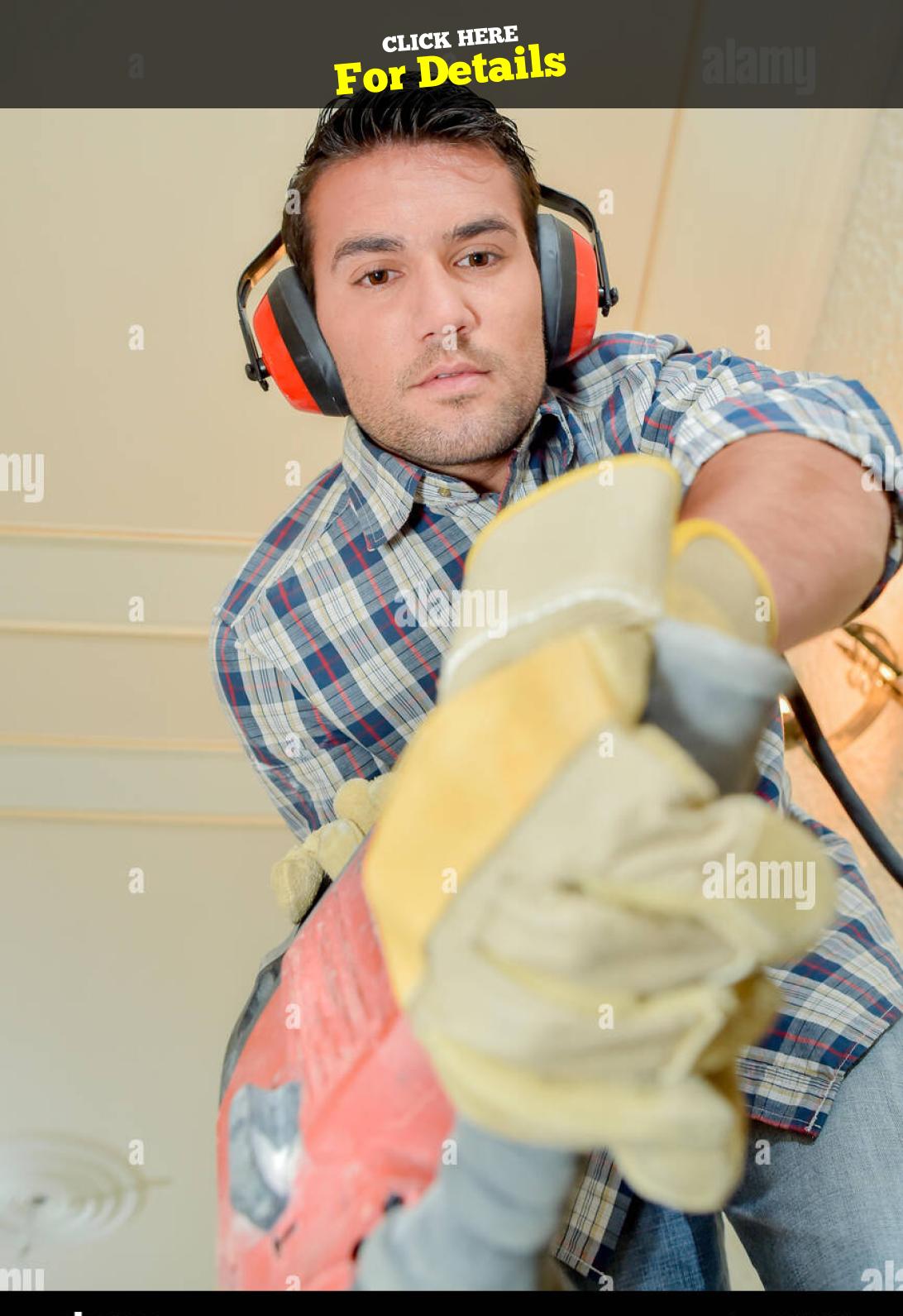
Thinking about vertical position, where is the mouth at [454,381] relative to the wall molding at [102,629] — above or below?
above

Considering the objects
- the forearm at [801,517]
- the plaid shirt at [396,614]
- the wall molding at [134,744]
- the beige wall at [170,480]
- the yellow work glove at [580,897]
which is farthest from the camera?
the wall molding at [134,744]

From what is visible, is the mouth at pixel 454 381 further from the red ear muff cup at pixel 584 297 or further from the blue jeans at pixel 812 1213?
the blue jeans at pixel 812 1213

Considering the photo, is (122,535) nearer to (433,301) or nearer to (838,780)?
(433,301)

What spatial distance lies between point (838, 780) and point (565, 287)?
50cm

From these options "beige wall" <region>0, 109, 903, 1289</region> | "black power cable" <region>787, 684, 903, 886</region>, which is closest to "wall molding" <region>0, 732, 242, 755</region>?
"beige wall" <region>0, 109, 903, 1289</region>

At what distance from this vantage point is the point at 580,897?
0.36 m

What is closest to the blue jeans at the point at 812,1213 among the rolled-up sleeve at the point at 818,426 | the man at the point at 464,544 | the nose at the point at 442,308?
the man at the point at 464,544

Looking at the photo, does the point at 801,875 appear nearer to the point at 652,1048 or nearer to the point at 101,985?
the point at 652,1048

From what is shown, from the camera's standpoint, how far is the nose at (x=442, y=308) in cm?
97

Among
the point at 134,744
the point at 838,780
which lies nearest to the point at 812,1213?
the point at 838,780

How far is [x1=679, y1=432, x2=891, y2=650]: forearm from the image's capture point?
51 centimetres

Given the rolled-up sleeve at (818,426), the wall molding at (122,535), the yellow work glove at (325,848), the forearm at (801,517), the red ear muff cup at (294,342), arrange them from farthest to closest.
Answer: the wall molding at (122,535), the red ear muff cup at (294,342), the yellow work glove at (325,848), the rolled-up sleeve at (818,426), the forearm at (801,517)

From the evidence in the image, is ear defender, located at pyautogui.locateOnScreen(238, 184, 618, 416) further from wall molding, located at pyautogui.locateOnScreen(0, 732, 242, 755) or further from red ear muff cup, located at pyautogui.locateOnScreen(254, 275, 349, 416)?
wall molding, located at pyautogui.locateOnScreen(0, 732, 242, 755)

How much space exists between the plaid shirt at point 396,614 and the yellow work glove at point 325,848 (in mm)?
258
